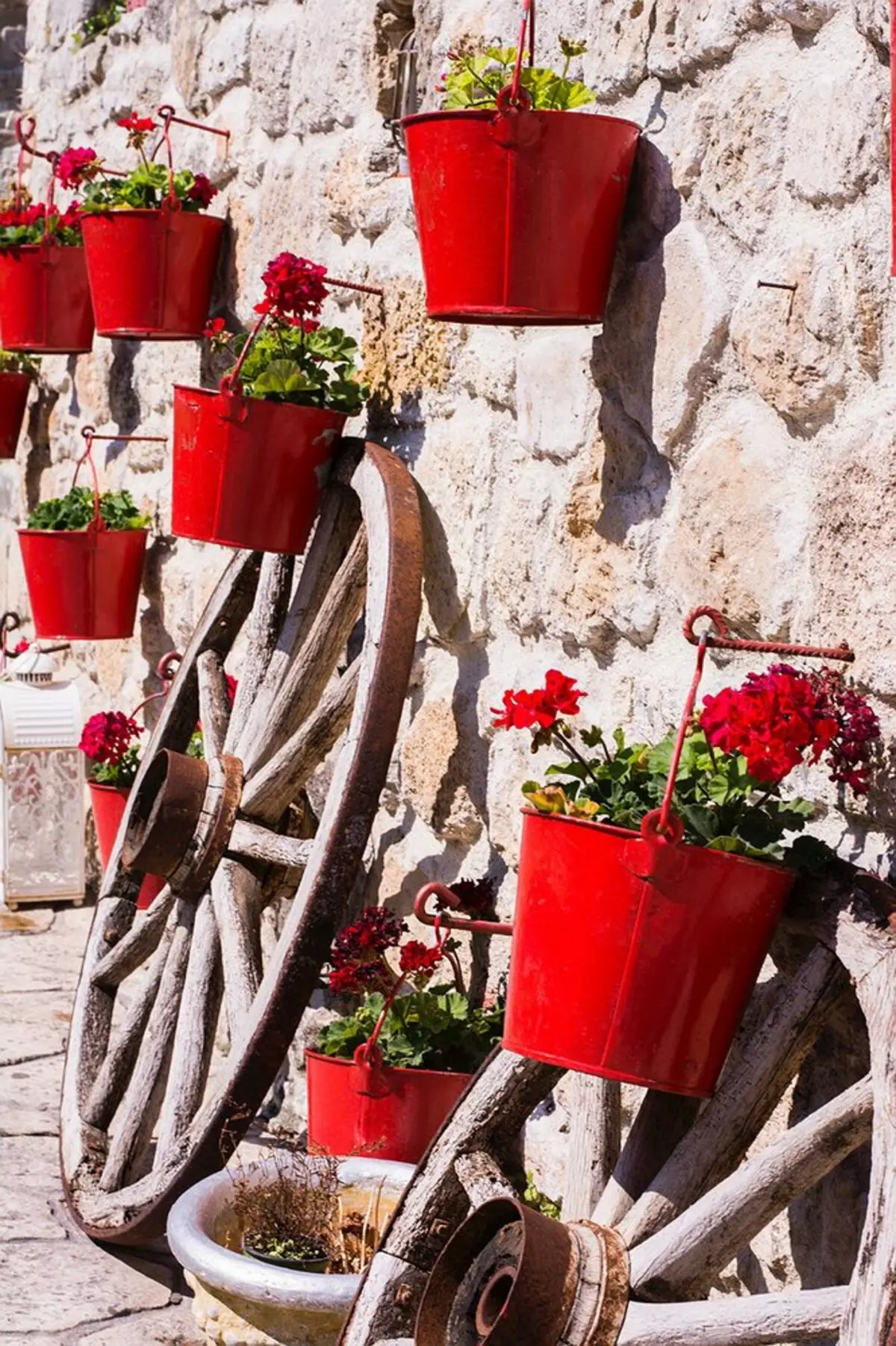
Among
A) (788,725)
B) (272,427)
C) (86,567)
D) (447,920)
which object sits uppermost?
(272,427)

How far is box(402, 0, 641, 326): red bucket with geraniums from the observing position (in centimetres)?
237

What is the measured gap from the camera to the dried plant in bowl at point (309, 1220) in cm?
249

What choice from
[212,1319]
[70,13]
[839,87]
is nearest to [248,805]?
[212,1319]

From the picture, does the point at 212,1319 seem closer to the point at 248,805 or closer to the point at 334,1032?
the point at 334,1032

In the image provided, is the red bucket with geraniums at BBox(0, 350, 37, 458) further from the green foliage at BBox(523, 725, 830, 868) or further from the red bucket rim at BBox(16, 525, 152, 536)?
the green foliage at BBox(523, 725, 830, 868)

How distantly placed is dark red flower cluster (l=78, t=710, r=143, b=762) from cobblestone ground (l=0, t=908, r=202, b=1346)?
1.68 ft

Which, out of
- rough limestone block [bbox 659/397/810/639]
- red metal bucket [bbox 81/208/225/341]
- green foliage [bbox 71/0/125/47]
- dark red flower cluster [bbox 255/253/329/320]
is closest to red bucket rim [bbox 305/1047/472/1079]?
rough limestone block [bbox 659/397/810/639]

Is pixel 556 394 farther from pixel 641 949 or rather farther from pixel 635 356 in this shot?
pixel 641 949

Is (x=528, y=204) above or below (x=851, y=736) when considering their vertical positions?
above

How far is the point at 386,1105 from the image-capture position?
2705mm

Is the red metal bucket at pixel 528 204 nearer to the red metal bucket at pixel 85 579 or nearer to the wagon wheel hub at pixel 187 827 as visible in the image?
the wagon wheel hub at pixel 187 827

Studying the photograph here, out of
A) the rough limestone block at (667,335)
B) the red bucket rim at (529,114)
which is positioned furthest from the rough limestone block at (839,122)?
the red bucket rim at (529,114)

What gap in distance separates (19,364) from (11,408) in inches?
5.3

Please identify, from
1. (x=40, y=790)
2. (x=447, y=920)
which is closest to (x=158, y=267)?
(x=40, y=790)
